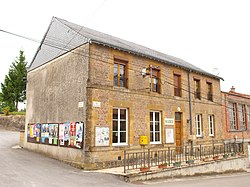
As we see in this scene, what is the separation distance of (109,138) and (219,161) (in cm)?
682

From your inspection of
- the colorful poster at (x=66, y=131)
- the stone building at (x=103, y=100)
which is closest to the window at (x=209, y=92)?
the stone building at (x=103, y=100)

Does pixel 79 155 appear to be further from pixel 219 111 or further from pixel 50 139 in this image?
pixel 219 111

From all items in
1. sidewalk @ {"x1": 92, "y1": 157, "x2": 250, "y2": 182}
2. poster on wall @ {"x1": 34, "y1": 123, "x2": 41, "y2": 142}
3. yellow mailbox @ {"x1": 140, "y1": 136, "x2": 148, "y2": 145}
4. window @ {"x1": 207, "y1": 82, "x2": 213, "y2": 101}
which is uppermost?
window @ {"x1": 207, "y1": 82, "x2": 213, "y2": 101}

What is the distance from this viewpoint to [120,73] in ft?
40.8

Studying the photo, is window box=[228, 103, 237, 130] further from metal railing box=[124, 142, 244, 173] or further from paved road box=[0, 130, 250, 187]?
paved road box=[0, 130, 250, 187]

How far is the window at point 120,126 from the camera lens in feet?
37.7

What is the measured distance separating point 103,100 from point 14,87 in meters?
28.4

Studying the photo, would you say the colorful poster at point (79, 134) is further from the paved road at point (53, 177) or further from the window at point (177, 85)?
the window at point (177, 85)

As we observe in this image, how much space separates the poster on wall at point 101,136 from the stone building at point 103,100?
0.05 metres

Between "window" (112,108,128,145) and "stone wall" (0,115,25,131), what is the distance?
64.2ft

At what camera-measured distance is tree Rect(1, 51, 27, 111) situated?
3459cm

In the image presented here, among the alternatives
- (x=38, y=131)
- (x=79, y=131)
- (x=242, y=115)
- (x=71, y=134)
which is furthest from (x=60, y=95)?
(x=242, y=115)

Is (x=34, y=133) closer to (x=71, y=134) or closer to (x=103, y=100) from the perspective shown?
(x=71, y=134)

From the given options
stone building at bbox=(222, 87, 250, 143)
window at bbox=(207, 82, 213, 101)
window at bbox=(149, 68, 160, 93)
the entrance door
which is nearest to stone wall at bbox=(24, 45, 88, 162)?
window at bbox=(149, 68, 160, 93)
